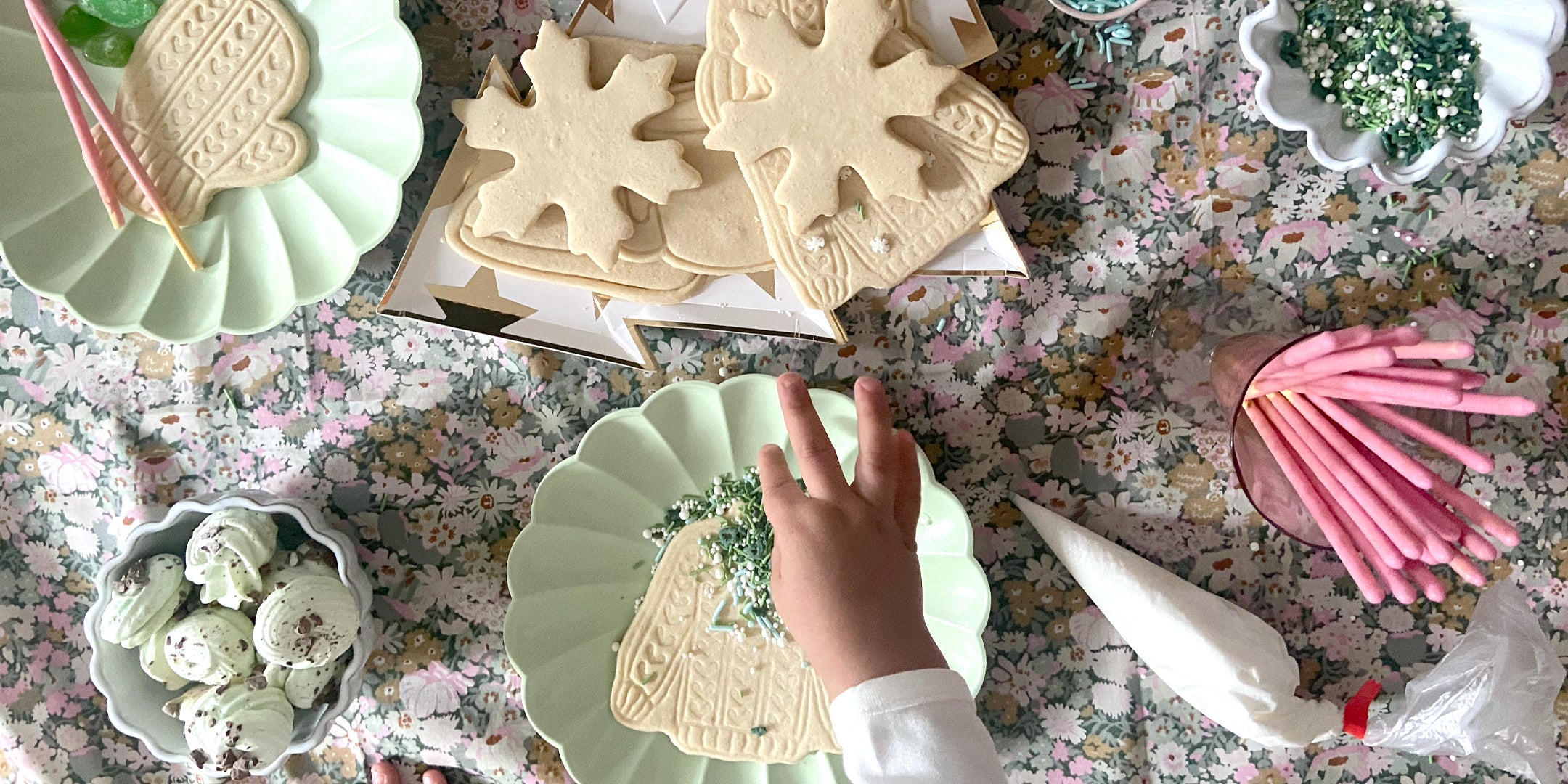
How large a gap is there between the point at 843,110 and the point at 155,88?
722mm

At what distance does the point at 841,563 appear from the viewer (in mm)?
720

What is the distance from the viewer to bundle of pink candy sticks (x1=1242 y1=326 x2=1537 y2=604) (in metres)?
0.79

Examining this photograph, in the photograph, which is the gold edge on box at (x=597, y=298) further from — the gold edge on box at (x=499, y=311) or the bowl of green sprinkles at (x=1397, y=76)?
the bowl of green sprinkles at (x=1397, y=76)

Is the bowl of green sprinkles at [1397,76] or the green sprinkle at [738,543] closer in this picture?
the bowl of green sprinkles at [1397,76]

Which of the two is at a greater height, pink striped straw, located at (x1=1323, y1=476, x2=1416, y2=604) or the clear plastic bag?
pink striped straw, located at (x1=1323, y1=476, x2=1416, y2=604)

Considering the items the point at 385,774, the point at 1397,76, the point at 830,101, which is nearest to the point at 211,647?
the point at 385,774

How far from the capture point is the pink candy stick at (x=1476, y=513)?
798mm

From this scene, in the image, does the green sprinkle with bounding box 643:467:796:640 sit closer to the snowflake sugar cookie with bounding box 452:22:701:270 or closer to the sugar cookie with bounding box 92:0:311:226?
the snowflake sugar cookie with bounding box 452:22:701:270

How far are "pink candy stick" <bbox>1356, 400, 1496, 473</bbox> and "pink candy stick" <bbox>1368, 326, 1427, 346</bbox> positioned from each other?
0.19 ft

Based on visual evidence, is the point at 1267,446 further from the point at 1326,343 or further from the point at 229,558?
the point at 229,558

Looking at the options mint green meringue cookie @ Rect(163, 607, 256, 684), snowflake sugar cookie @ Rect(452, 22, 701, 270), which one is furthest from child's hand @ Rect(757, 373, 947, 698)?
mint green meringue cookie @ Rect(163, 607, 256, 684)

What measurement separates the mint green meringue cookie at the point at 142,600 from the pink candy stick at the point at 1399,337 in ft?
4.05

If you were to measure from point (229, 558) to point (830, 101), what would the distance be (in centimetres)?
77

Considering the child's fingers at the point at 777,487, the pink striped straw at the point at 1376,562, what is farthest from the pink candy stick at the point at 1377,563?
the child's fingers at the point at 777,487
